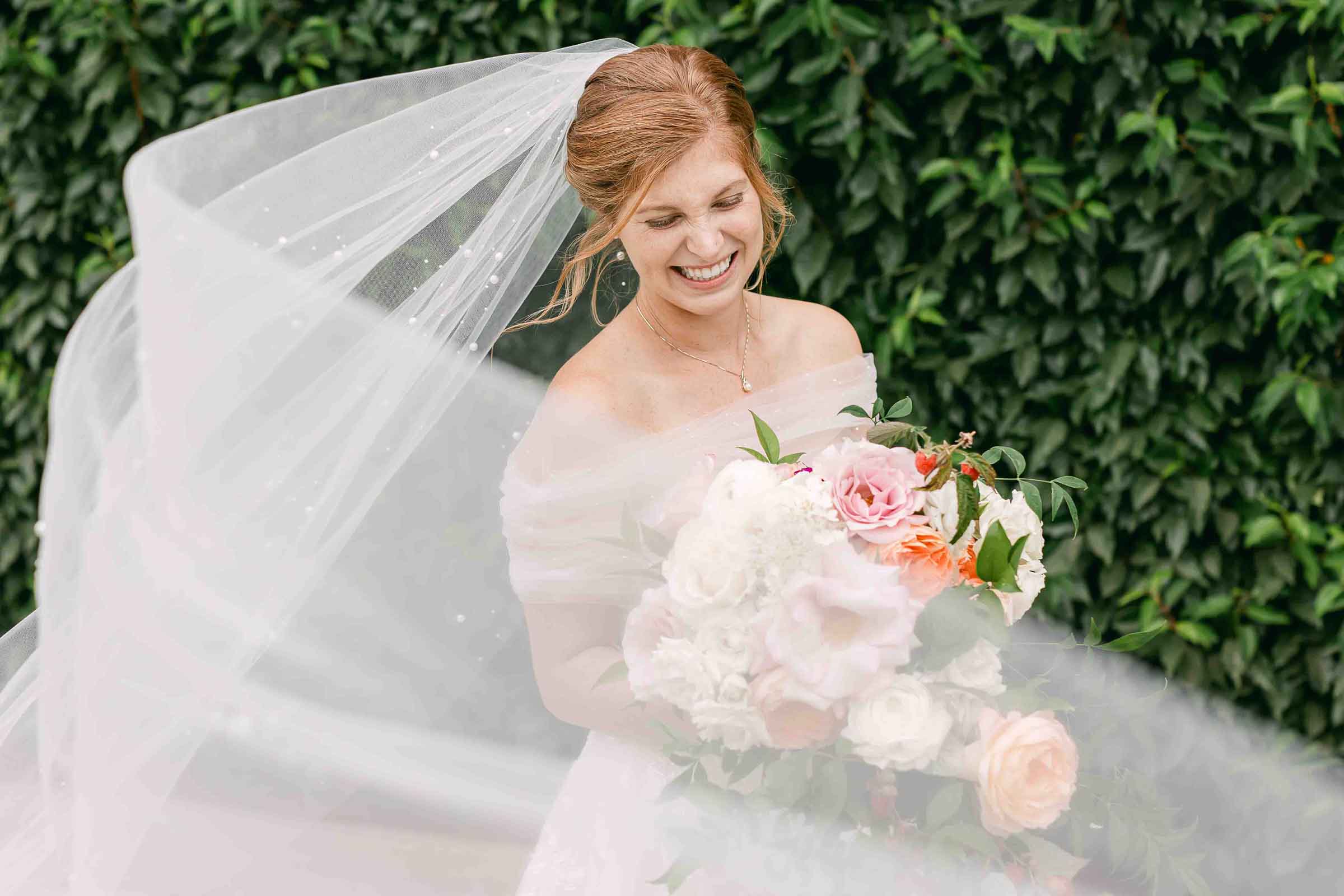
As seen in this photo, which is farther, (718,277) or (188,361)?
(718,277)

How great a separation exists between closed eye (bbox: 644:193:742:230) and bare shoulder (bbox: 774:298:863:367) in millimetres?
396

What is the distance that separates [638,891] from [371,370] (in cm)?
84

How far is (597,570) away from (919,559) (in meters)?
0.60

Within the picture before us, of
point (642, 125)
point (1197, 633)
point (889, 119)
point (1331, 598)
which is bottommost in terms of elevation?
point (1197, 633)

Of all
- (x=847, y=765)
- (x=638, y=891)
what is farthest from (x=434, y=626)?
(x=847, y=765)

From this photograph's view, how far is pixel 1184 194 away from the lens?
2584 millimetres

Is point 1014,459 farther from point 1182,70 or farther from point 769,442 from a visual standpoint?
point 1182,70

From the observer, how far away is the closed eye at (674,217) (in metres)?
1.82

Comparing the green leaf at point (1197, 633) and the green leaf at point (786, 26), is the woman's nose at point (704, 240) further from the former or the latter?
the green leaf at point (1197, 633)

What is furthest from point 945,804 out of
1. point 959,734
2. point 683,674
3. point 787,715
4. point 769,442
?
point 769,442

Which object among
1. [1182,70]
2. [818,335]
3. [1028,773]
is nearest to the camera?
[1028,773]

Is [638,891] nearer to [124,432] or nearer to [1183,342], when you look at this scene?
[124,432]

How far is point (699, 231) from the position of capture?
180 cm

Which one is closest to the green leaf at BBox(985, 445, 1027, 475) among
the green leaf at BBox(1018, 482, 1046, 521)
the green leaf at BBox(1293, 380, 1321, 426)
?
the green leaf at BBox(1018, 482, 1046, 521)
